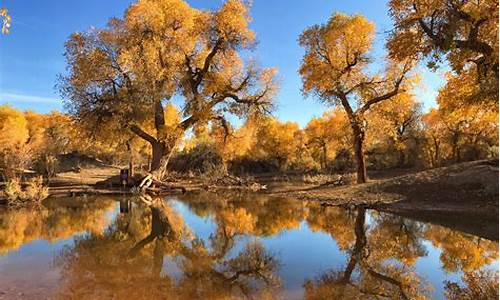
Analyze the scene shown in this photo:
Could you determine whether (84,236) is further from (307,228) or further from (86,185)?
(86,185)

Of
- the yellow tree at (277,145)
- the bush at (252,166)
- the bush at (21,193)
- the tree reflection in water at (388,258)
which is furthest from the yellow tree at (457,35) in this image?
the bush at (252,166)

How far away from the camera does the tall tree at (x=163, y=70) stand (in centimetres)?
2611

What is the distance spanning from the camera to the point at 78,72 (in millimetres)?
25750

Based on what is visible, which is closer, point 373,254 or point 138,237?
point 373,254

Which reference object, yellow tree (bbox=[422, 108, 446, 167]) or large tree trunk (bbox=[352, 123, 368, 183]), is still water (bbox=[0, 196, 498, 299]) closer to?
large tree trunk (bbox=[352, 123, 368, 183])

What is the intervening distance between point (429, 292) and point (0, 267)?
835cm

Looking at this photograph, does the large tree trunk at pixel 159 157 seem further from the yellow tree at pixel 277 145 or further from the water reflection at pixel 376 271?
the yellow tree at pixel 277 145

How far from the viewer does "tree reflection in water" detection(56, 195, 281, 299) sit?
21.9 feet

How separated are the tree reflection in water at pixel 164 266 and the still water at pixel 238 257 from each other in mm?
22

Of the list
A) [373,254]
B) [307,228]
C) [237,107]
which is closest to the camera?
[373,254]

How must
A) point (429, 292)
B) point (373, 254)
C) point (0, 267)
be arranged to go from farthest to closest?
point (373, 254) < point (0, 267) < point (429, 292)

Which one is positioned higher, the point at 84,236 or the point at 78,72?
the point at 78,72

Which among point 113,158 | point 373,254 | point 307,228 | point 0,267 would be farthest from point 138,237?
point 113,158

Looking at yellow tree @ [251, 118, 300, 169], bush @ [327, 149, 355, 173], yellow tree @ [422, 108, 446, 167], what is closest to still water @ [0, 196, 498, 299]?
yellow tree @ [422, 108, 446, 167]
